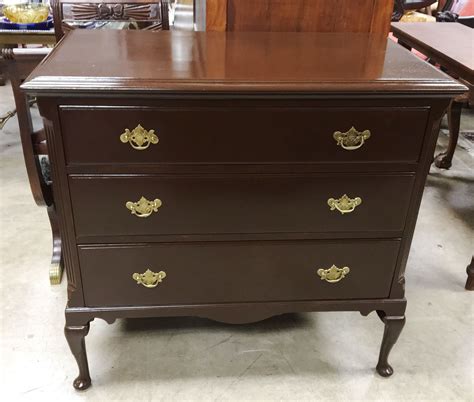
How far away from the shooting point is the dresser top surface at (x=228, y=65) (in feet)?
3.93

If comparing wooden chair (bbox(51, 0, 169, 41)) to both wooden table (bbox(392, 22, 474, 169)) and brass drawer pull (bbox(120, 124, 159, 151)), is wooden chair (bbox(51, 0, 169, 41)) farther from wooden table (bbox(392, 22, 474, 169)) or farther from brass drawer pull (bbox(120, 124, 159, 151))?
wooden table (bbox(392, 22, 474, 169))

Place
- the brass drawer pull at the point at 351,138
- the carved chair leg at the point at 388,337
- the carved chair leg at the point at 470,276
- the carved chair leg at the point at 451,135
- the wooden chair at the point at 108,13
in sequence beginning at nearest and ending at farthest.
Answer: the brass drawer pull at the point at 351,138 < the carved chair leg at the point at 388,337 < the wooden chair at the point at 108,13 < the carved chair leg at the point at 470,276 < the carved chair leg at the point at 451,135

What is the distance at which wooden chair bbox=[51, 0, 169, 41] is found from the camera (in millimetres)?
2029

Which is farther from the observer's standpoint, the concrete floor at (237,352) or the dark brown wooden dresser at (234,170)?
the concrete floor at (237,352)

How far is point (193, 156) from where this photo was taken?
1.30m

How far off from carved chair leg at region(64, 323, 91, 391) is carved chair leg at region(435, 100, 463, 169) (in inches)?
90.1

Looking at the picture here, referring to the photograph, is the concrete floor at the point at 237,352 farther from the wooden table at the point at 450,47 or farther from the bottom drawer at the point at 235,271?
the wooden table at the point at 450,47

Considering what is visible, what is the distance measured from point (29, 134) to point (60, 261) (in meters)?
0.60

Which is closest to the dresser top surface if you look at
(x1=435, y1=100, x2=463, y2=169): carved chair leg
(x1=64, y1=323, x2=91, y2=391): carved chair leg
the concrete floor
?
(x1=64, y1=323, x2=91, y2=391): carved chair leg

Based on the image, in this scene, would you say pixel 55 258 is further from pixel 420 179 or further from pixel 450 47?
pixel 450 47

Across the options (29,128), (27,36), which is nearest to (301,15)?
(29,128)

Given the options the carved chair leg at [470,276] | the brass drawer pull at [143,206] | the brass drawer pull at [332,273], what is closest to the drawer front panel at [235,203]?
the brass drawer pull at [143,206]

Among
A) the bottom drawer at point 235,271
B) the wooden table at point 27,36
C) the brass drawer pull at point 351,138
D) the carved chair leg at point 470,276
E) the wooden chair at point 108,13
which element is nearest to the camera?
the brass drawer pull at point 351,138

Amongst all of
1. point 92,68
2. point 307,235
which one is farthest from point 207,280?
point 92,68
